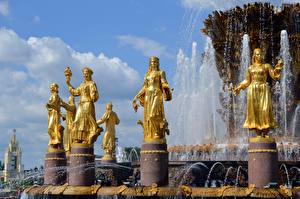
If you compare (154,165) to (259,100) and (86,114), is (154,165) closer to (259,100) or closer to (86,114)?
(259,100)

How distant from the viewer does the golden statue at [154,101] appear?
17250 millimetres

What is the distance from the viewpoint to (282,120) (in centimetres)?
2372

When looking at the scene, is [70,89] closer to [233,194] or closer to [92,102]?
[92,102]

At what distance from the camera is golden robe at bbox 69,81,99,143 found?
1947 cm

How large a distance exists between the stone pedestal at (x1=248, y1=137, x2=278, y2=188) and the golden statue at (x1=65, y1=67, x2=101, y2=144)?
5.75m

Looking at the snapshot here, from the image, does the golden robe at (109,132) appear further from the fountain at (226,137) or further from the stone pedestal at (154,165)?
the stone pedestal at (154,165)

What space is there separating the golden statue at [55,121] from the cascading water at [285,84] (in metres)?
8.88

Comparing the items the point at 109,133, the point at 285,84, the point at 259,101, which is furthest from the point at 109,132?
the point at 259,101

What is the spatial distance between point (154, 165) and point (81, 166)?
318cm

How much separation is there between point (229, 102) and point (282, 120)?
8.17ft

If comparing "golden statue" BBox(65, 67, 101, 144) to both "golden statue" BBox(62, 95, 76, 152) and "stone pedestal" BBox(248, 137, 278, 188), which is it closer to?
"golden statue" BBox(62, 95, 76, 152)

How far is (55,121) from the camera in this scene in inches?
889

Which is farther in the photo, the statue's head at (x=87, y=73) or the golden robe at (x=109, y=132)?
the golden robe at (x=109, y=132)

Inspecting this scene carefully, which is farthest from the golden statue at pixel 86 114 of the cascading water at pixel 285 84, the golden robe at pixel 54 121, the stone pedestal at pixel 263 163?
the cascading water at pixel 285 84
